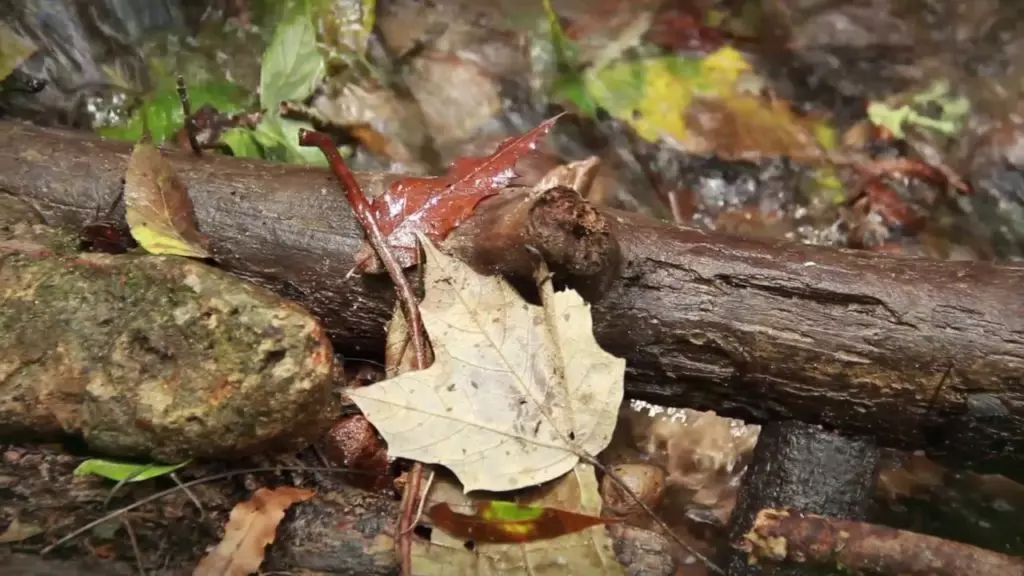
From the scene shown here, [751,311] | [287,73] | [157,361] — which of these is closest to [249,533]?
[157,361]

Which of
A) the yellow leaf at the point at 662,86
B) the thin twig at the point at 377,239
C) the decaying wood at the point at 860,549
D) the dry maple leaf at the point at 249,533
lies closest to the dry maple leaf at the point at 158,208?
the thin twig at the point at 377,239

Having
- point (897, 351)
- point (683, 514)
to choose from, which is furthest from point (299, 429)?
point (897, 351)

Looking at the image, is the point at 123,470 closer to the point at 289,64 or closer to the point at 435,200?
the point at 435,200

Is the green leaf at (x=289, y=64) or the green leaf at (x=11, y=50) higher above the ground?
the green leaf at (x=289, y=64)

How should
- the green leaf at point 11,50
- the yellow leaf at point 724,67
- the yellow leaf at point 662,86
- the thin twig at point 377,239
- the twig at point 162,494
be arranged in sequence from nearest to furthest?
the twig at point 162,494, the thin twig at point 377,239, the green leaf at point 11,50, the yellow leaf at point 662,86, the yellow leaf at point 724,67

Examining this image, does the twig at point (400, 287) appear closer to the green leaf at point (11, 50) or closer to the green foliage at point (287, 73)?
the green foliage at point (287, 73)

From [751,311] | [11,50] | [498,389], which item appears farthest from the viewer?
[11,50]
